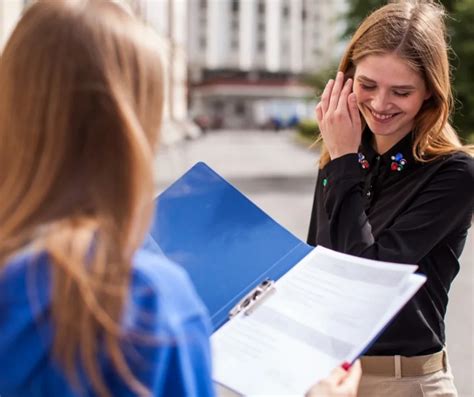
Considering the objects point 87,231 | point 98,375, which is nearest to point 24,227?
point 87,231

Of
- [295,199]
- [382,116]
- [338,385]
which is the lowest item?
[295,199]

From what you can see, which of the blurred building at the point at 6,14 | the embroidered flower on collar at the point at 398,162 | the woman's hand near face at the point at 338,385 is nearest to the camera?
the woman's hand near face at the point at 338,385

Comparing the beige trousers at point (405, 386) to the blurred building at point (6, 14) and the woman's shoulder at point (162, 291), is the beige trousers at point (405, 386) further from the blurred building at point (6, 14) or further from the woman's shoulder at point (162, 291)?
the blurred building at point (6, 14)

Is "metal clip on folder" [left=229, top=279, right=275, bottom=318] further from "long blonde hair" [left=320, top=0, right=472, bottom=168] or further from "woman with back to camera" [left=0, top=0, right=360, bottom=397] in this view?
"long blonde hair" [left=320, top=0, right=472, bottom=168]

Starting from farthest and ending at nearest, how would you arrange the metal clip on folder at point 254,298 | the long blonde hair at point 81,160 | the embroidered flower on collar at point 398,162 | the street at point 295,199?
the street at point 295,199 → the embroidered flower on collar at point 398,162 → the metal clip on folder at point 254,298 → the long blonde hair at point 81,160

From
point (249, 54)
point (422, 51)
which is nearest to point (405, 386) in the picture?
point (422, 51)

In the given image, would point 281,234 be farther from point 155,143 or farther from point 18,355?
point 18,355

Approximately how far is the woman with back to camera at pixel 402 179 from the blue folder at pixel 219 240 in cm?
19

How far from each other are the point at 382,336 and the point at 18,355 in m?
0.90

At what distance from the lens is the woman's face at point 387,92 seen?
155 centimetres

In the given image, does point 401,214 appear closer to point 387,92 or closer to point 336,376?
point 387,92

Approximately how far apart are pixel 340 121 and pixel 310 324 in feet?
1.72

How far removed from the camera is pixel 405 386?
151 cm

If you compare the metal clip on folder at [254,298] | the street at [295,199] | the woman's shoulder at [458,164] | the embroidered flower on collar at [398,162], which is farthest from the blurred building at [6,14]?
the metal clip on folder at [254,298]
